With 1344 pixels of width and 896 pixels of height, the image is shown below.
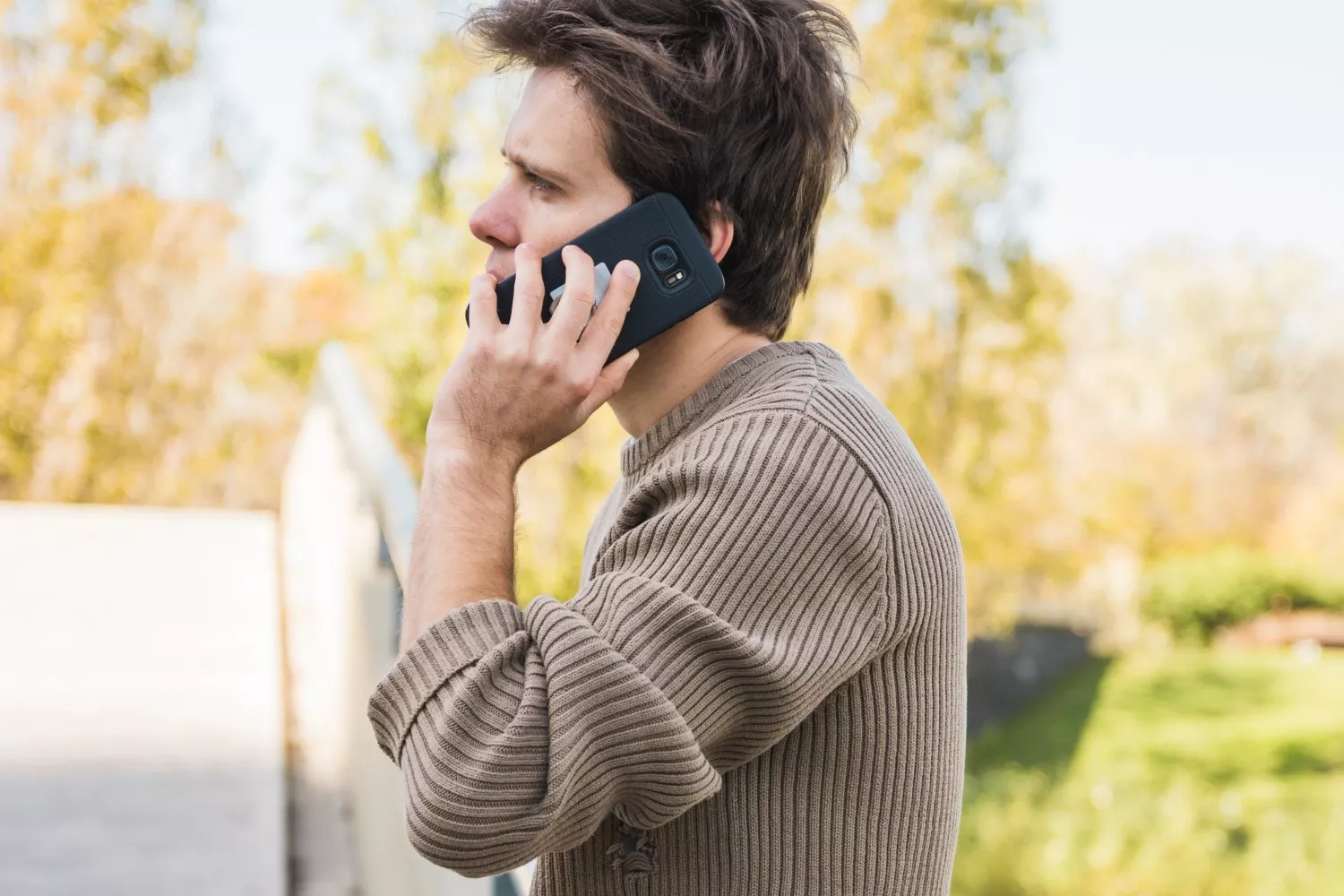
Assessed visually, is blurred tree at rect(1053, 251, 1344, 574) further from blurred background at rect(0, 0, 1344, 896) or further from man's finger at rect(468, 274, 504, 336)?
man's finger at rect(468, 274, 504, 336)

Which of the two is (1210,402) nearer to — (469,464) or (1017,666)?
(1017,666)

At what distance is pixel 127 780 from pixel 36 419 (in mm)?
5979

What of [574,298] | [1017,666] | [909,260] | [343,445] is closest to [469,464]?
[574,298]

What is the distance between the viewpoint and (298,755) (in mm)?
4062

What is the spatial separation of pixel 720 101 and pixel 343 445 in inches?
119

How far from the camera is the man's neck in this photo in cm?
148

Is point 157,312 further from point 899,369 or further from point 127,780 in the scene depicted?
point 127,780

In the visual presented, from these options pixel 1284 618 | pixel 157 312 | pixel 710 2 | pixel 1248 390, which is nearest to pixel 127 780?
pixel 710 2

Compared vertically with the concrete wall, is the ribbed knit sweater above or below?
above

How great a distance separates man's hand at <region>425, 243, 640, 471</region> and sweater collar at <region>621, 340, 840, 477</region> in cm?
10

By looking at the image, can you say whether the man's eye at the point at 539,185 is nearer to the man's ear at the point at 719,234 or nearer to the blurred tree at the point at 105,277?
the man's ear at the point at 719,234

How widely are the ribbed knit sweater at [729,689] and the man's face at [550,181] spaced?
11.2 inches

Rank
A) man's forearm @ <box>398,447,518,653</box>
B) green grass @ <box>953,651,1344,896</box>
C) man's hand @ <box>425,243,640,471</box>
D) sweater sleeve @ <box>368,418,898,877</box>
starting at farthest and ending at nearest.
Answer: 1. green grass @ <box>953,651,1344,896</box>
2. man's hand @ <box>425,243,640,471</box>
3. man's forearm @ <box>398,447,518,653</box>
4. sweater sleeve @ <box>368,418,898,877</box>

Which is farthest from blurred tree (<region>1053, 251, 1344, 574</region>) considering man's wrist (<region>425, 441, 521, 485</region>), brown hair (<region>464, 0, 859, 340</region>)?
man's wrist (<region>425, 441, 521, 485</region>)
